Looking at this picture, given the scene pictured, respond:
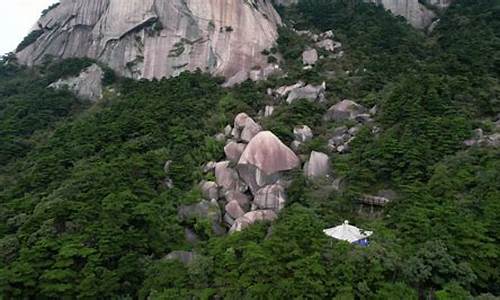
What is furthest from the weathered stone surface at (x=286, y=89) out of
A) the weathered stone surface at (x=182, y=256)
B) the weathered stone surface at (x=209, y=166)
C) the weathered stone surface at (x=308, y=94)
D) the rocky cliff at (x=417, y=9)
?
the rocky cliff at (x=417, y=9)

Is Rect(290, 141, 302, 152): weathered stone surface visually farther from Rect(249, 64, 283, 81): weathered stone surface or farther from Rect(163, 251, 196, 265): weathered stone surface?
Rect(249, 64, 283, 81): weathered stone surface

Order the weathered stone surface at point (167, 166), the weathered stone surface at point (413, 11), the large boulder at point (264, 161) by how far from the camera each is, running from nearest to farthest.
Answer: the large boulder at point (264, 161) → the weathered stone surface at point (167, 166) → the weathered stone surface at point (413, 11)

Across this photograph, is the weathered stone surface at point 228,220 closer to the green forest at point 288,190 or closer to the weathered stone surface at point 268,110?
the green forest at point 288,190

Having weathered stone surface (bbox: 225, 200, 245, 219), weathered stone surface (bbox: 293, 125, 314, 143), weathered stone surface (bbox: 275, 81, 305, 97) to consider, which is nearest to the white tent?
weathered stone surface (bbox: 225, 200, 245, 219)

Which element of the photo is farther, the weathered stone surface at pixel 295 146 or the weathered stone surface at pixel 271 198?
the weathered stone surface at pixel 295 146

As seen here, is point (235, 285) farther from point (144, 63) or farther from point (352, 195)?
point (144, 63)

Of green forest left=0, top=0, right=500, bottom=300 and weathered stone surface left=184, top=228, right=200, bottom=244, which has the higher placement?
green forest left=0, top=0, right=500, bottom=300
